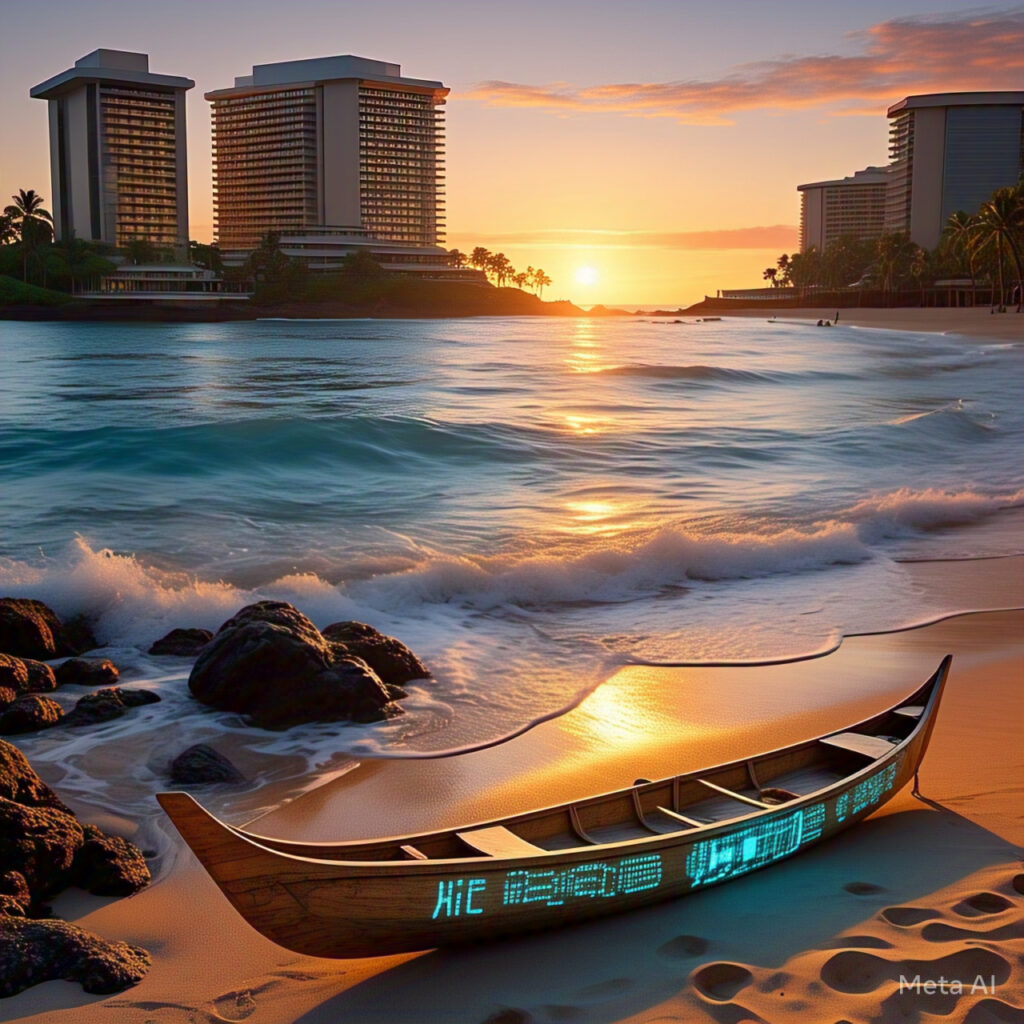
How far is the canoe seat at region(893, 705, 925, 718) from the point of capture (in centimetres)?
599

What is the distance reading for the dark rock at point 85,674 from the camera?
27.1 ft

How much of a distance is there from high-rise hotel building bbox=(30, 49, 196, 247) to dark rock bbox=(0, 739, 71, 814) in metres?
161

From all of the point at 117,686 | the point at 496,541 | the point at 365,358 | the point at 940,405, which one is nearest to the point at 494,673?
the point at 117,686

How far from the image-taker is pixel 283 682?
24.7ft

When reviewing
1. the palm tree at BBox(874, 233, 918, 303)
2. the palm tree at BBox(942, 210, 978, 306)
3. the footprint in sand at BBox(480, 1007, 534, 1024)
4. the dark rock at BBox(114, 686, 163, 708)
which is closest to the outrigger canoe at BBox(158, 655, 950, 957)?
the footprint in sand at BBox(480, 1007, 534, 1024)

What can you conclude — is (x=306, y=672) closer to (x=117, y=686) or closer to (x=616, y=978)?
(x=117, y=686)

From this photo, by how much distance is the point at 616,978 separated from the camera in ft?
13.6

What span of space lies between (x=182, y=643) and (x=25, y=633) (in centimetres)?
124

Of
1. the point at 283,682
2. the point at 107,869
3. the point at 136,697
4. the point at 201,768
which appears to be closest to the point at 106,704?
the point at 136,697

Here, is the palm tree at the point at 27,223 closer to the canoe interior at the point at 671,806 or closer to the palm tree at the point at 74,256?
the palm tree at the point at 74,256

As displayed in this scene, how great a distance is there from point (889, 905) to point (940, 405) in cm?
2992

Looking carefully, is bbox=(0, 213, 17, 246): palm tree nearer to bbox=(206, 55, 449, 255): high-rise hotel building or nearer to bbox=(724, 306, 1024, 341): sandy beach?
bbox=(206, 55, 449, 255): high-rise hotel building

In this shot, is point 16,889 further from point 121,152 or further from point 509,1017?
point 121,152

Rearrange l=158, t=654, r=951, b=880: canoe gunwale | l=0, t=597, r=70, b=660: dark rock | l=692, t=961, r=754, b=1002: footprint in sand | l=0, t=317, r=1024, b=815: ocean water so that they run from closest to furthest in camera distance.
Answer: l=158, t=654, r=951, b=880: canoe gunwale < l=692, t=961, r=754, b=1002: footprint in sand < l=0, t=597, r=70, b=660: dark rock < l=0, t=317, r=1024, b=815: ocean water
